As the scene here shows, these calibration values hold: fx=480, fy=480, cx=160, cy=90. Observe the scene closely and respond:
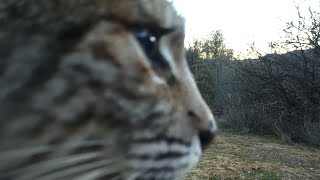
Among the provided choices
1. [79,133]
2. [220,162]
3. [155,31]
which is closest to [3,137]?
[79,133]

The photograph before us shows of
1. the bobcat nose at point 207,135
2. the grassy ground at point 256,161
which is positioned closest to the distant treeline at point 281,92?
the grassy ground at point 256,161

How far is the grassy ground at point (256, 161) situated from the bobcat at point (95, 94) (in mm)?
9504

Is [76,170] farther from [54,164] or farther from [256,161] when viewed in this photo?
[256,161]

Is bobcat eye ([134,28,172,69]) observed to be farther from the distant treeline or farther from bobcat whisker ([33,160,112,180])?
the distant treeline

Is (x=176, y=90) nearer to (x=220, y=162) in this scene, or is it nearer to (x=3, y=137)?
(x=3, y=137)

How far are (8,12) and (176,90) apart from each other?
740 millimetres

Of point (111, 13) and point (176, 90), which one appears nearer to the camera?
point (111, 13)

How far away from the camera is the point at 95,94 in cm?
168

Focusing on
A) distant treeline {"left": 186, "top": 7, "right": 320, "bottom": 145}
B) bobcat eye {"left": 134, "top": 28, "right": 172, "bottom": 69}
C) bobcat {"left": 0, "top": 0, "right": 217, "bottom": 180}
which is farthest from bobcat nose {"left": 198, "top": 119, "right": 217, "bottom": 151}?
distant treeline {"left": 186, "top": 7, "right": 320, "bottom": 145}

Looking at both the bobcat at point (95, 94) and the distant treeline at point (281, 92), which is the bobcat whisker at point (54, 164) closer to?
the bobcat at point (95, 94)

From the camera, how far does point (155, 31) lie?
1880 mm

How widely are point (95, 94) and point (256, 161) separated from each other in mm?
13180

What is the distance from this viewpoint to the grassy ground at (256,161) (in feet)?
40.4

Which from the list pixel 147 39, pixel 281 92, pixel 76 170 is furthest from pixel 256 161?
pixel 76 170
